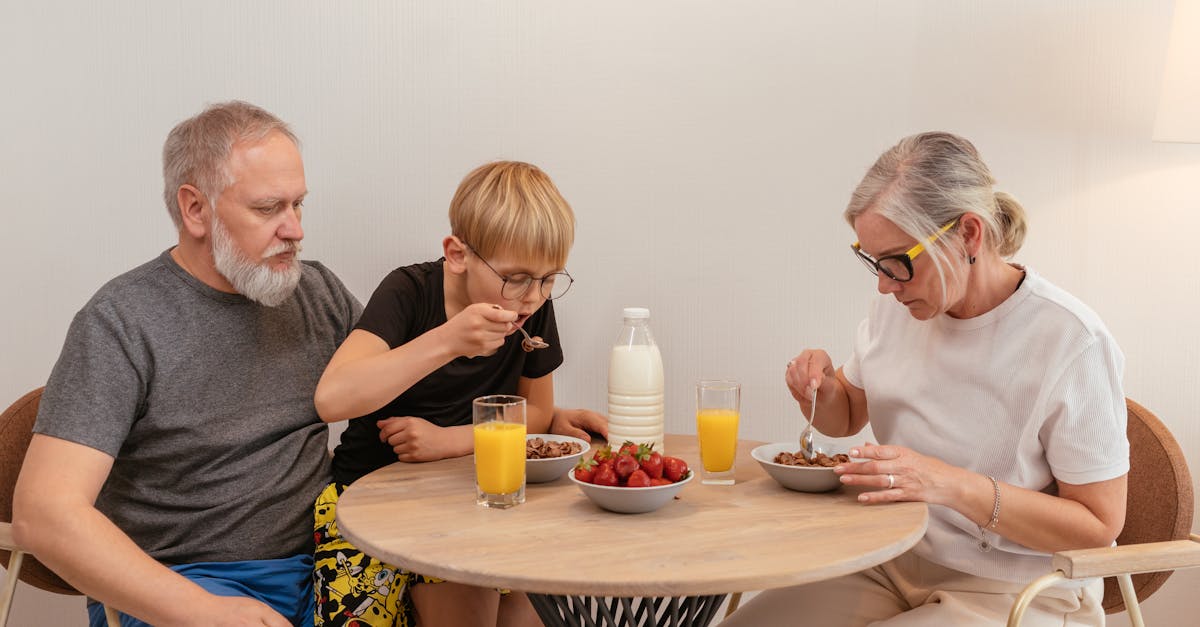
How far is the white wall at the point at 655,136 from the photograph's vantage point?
2383mm

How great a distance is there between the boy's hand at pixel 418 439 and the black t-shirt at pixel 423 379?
0.22ft

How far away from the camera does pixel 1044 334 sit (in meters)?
1.75

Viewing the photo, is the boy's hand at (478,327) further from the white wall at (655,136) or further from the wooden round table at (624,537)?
the white wall at (655,136)

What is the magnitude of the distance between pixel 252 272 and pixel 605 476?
0.80 m

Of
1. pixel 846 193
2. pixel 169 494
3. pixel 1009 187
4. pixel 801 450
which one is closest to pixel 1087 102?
pixel 1009 187

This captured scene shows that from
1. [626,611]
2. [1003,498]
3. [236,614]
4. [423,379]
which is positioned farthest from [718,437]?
[236,614]

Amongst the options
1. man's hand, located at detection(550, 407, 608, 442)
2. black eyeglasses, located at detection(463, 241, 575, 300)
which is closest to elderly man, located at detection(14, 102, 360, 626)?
black eyeglasses, located at detection(463, 241, 575, 300)

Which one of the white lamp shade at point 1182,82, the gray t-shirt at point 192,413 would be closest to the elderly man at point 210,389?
the gray t-shirt at point 192,413

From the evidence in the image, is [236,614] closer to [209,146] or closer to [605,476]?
[605,476]

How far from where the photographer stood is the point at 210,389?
1896 mm

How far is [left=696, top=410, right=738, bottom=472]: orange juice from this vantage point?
178 centimetres

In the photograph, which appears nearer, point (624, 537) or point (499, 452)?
point (624, 537)

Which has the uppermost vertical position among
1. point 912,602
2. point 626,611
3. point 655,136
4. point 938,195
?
point 655,136

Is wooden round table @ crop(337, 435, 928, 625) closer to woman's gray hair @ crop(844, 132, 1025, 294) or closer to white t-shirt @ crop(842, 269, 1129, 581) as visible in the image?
white t-shirt @ crop(842, 269, 1129, 581)
